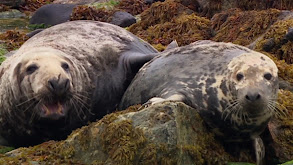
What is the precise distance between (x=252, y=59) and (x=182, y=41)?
266 inches

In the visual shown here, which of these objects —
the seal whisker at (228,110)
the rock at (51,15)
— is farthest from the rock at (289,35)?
the rock at (51,15)

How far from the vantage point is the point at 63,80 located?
6.14m

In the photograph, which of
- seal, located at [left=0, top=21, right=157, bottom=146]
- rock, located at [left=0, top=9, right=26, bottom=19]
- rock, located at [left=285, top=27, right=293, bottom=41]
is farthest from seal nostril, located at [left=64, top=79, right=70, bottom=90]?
rock, located at [left=0, top=9, right=26, bottom=19]

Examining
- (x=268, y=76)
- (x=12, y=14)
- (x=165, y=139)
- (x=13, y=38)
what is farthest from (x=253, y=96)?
(x=12, y=14)

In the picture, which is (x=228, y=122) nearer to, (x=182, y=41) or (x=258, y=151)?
(x=258, y=151)

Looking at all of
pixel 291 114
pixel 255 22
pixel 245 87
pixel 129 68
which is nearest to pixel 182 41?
pixel 255 22

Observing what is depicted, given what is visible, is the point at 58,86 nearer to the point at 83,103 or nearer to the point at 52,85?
the point at 52,85

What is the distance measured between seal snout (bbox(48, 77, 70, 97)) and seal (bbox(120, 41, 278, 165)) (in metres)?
0.85

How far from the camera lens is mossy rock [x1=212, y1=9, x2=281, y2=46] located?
38.4 ft

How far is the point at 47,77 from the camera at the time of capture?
6191 mm

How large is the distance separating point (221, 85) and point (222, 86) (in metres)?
0.03

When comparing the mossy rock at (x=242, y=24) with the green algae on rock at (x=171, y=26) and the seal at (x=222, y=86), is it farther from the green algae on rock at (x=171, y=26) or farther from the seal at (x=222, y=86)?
the seal at (x=222, y=86)

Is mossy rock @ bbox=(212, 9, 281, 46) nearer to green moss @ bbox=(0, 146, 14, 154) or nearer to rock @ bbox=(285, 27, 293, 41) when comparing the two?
rock @ bbox=(285, 27, 293, 41)

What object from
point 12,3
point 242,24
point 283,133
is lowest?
point 12,3
